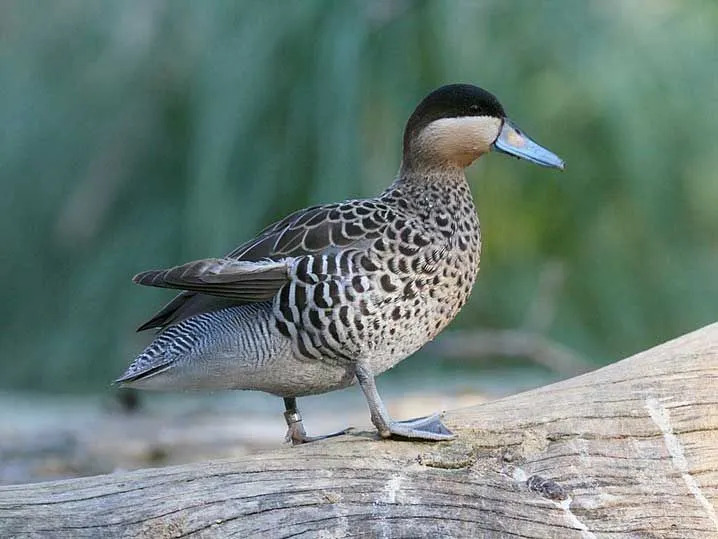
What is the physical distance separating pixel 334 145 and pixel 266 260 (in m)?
1.86

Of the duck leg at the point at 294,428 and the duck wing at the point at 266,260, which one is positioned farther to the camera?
the duck leg at the point at 294,428

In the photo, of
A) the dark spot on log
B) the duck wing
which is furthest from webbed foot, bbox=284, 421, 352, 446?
the dark spot on log

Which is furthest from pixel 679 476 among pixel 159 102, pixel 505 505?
pixel 159 102

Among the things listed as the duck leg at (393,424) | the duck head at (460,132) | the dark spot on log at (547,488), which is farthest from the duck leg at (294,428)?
the duck head at (460,132)

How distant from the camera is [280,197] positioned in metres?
3.83

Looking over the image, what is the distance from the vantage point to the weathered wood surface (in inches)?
59.6

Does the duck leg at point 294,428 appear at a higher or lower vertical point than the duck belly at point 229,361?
lower

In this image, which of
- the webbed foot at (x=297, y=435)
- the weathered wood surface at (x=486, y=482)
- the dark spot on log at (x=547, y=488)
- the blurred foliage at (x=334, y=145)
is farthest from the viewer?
the blurred foliage at (x=334, y=145)

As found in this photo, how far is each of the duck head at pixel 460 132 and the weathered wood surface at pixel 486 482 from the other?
0.39 meters

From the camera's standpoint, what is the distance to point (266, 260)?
1.76m

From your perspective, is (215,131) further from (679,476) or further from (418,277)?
(679,476)

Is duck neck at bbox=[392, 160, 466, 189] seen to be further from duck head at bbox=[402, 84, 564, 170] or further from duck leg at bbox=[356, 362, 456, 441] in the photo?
duck leg at bbox=[356, 362, 456, 441]

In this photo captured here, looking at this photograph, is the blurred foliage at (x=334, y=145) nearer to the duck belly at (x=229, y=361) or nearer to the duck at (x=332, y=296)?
the duck at (x=332, y=296)

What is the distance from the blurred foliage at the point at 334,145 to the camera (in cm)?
372
